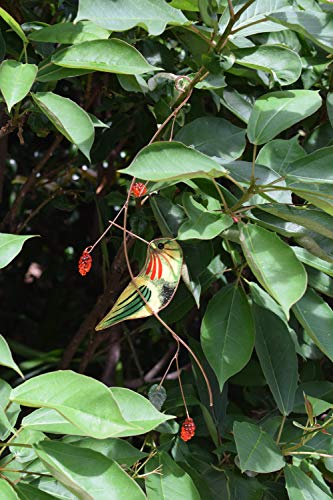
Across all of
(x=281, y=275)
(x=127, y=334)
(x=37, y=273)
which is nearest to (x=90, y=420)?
(x=281, y=275)

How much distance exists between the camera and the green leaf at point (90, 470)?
29.2 inches

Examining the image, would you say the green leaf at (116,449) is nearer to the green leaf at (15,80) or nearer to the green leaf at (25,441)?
the green leaf at (25,441)

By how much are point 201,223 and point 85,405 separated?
0.25 m

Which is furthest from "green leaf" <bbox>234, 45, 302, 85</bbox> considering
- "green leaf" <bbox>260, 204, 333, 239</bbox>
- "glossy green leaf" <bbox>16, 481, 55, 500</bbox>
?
"glossy green leaf" <bbox>16, 481, 55, 500</bbox>

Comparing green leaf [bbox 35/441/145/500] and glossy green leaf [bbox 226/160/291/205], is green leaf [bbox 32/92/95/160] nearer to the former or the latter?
glossy green leaf [bbox 226/160/291/205]

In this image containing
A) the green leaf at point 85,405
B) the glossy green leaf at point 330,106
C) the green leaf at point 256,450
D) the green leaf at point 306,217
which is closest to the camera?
the green leaf at point 85,405

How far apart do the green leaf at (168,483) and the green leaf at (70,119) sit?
43cm

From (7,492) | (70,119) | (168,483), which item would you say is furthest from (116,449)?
(70,119)

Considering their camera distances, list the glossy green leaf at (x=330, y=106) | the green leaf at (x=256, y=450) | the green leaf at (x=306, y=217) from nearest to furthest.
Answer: the green leaf at (x=306, y=217)
the green leaf at (x=256, y=450)
the glossy green leaf at (x=330, y=106)

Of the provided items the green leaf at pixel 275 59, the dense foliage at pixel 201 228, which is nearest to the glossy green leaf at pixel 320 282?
the dense foliage at pixel 201 228

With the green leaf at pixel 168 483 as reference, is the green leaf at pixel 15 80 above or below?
above

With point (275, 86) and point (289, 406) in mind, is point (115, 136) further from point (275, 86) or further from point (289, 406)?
point (289, 406)

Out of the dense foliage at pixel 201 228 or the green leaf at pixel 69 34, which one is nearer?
the dense foliage at pixel 201 228

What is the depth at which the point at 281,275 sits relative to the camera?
0.80 metres
